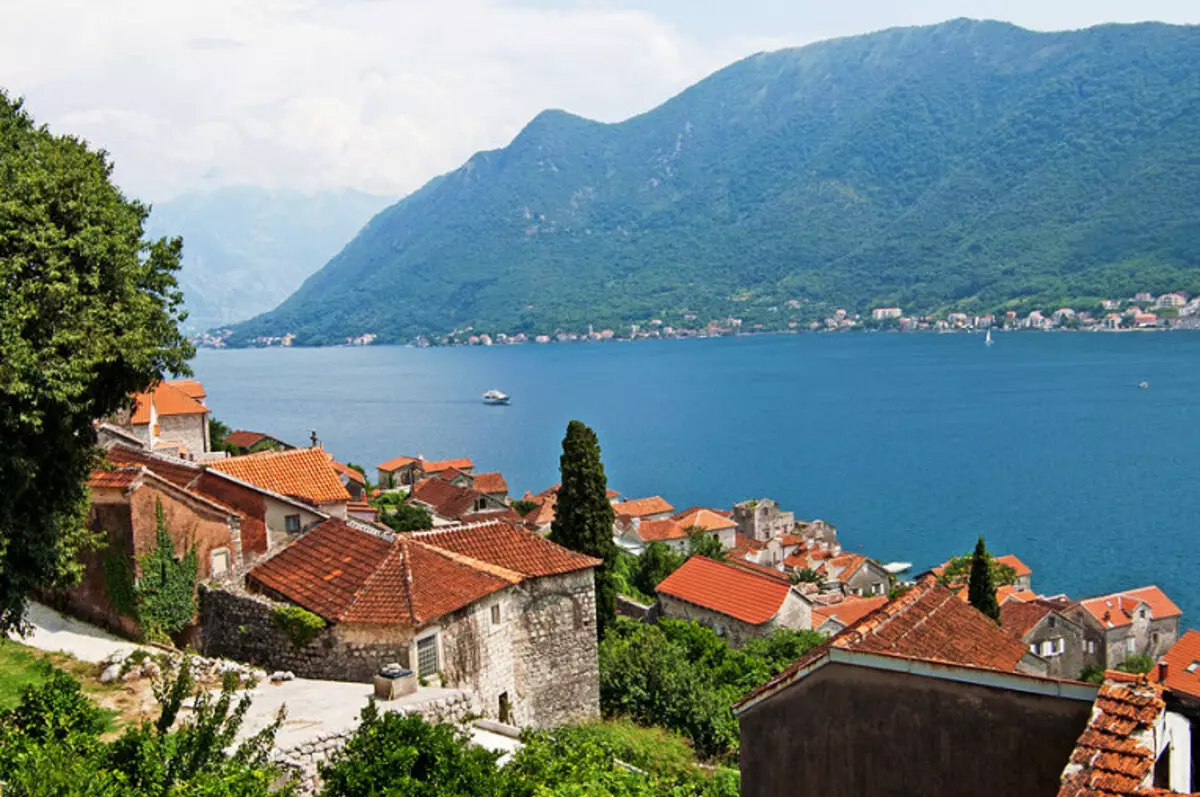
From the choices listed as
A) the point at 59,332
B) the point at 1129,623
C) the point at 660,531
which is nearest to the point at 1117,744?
the point at 59,332

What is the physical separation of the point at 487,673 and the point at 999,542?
56.3 m

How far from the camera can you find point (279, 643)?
45.1 ft

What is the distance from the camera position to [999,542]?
208 ft

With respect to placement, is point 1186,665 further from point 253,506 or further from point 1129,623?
point 253,506

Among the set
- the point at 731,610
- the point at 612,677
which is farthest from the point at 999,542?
the point at 612,677

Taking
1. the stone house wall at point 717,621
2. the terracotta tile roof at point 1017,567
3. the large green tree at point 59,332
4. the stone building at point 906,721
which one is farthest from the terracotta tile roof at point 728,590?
the stone building at point 906,721

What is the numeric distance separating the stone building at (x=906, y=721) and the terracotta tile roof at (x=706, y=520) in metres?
54.9

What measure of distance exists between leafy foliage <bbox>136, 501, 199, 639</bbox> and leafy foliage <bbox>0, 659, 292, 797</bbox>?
477 centimetres

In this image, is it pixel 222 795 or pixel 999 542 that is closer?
pixel 222 795

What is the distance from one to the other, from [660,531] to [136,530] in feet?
162

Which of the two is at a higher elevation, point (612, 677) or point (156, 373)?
point (156, 373)

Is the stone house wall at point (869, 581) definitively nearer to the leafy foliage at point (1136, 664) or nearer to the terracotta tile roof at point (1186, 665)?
the leafy foliage at point (1136, 664)

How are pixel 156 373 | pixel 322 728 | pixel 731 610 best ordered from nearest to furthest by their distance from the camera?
pixel 322 728, pixel 156 373, pixel 731 610

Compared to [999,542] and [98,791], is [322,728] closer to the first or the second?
[98,791]
